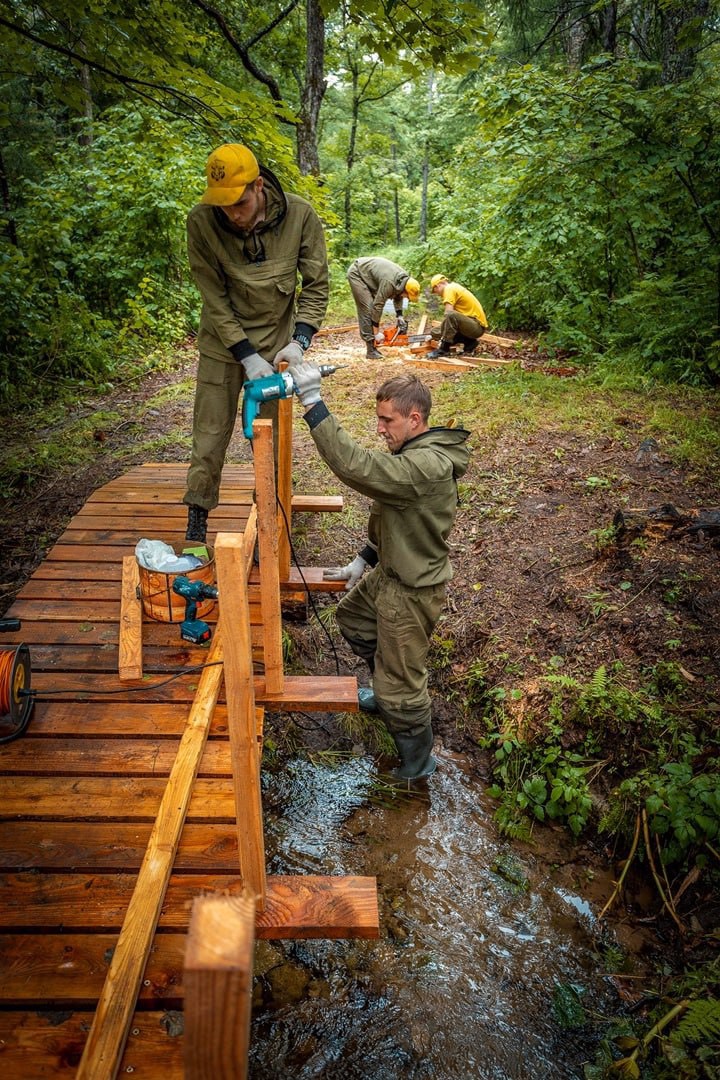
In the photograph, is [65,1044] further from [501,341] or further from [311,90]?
[311,90]

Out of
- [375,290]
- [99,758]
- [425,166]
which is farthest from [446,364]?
[425,166]

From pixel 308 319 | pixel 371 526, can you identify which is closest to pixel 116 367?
pixel 308 319

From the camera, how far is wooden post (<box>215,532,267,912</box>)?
1.36m

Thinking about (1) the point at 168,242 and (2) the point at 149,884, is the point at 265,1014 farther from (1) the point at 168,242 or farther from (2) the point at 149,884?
(1) the point at 168,242

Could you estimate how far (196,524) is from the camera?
3.83 m

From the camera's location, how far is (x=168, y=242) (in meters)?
9.90

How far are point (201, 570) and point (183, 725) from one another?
37.0 inches

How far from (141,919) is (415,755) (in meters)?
1.73

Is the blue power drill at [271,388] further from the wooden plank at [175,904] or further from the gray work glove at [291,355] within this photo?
the wooden plank at [175,904]

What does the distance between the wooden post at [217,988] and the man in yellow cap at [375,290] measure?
386 inches

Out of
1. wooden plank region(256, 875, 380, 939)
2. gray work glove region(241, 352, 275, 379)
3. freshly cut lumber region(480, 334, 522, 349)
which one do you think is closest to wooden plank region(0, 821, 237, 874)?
wooden plank region(256, 875, 380, 939)

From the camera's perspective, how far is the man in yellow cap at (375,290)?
9508 millimetres

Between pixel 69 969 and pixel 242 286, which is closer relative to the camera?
pixel 69 969

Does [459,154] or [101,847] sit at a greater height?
[459,154]
